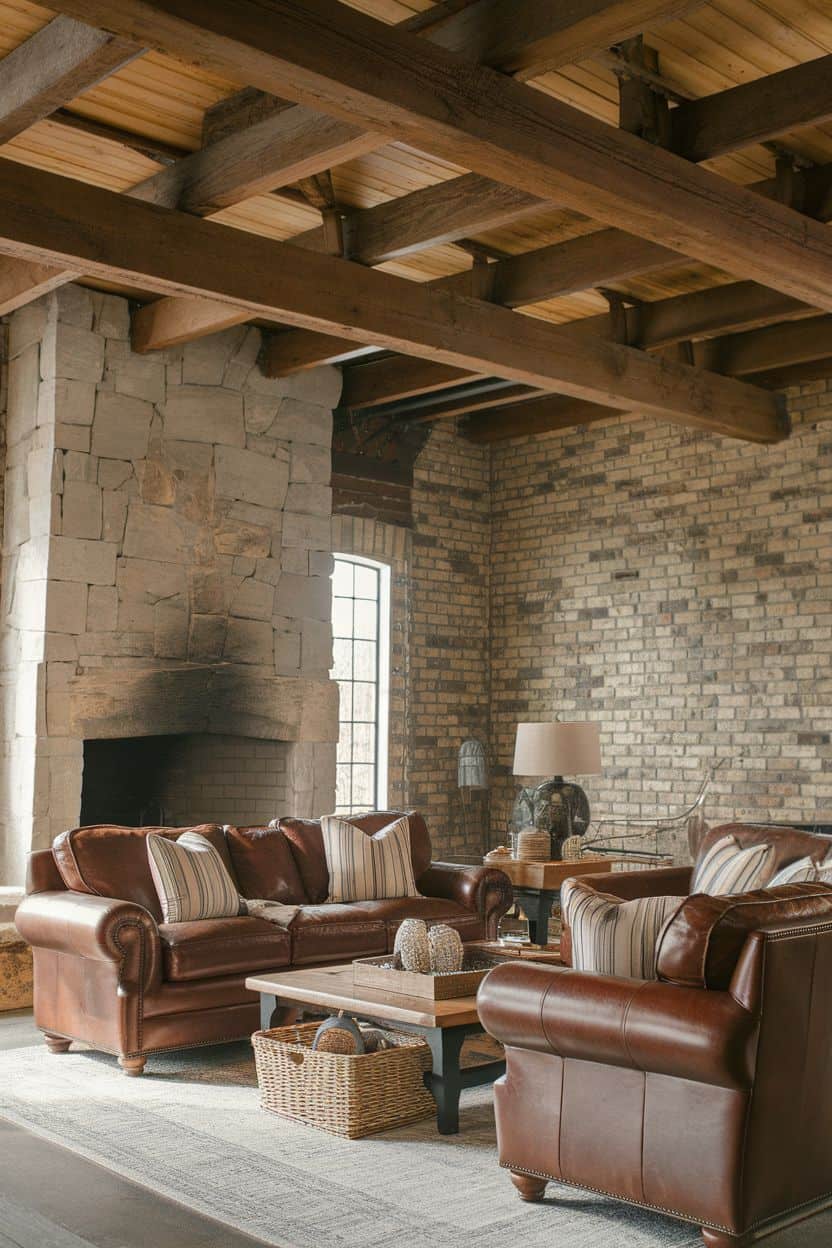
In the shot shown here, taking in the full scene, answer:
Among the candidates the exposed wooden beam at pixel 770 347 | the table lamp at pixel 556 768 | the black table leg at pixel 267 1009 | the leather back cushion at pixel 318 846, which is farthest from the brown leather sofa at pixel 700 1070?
the exposed wooden beam at pixel 770 347

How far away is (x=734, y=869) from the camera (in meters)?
5.11

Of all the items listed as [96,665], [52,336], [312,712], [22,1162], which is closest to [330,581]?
[312,712]

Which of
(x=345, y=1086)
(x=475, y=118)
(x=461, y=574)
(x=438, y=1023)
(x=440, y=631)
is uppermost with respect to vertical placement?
(x=475, y=118)

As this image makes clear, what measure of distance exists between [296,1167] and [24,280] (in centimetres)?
412

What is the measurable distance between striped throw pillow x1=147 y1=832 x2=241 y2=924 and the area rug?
0.66 metres

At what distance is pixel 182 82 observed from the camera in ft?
16.5

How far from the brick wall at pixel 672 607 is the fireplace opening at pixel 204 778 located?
229cm

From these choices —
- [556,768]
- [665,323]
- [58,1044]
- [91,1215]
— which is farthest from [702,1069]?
[665,323]

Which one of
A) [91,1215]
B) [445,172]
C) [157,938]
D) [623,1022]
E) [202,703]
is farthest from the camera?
[202,703]

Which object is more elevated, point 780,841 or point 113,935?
point 780,841

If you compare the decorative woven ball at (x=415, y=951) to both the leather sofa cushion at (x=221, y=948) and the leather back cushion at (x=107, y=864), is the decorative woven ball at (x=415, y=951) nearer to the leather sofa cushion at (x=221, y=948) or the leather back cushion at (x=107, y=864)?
the leather sofa cushion at (x=221, y=948)

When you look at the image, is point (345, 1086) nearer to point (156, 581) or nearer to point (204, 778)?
point (156, 581)

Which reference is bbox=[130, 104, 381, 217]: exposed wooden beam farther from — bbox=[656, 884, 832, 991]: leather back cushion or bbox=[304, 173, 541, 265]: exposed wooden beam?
bbox=[656, 884, 832, 991]: leather back cushion

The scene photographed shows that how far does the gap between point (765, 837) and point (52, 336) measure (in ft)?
14.9
